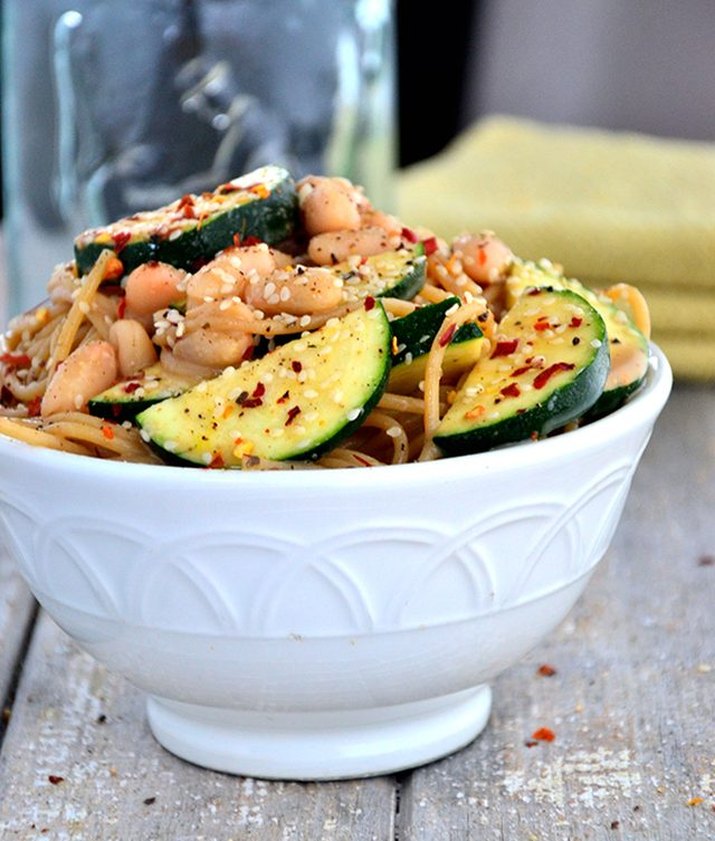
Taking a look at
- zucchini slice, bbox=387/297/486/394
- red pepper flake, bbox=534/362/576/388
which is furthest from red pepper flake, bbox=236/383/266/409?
red pepper flake, bbox=534/362/576/388

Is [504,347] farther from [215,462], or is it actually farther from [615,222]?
[615,222]

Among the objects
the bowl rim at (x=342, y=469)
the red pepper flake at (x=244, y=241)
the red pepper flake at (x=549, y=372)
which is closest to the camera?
the bowl rim at (x=342, y=469)

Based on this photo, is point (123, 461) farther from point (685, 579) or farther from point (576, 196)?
point (576, 196)

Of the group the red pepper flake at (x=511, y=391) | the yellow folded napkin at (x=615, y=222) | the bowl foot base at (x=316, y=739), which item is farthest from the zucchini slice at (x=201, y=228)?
the yellow folded napkin at (x=615, y=222)

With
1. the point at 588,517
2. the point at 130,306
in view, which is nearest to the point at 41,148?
the point at 130,306

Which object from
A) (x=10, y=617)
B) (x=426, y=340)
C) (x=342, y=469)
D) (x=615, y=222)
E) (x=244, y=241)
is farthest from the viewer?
(x=615, y=222)

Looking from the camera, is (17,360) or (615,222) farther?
(615,222)

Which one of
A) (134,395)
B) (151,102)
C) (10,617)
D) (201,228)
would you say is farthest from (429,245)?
(151,102)

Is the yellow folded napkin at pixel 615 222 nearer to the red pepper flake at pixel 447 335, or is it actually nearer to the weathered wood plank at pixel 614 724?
the weathered wood plank at pixel 614 724
